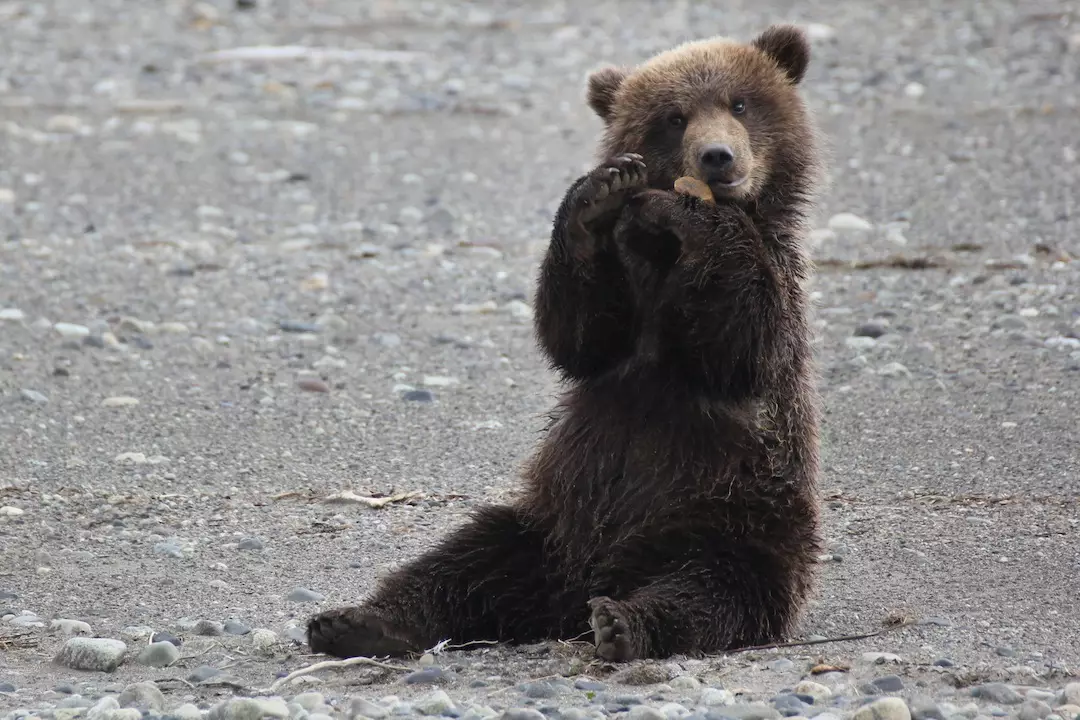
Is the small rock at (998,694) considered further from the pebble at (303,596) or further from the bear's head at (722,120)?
the pebble at (303,596)

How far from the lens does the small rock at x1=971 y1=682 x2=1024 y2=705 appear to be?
13.7 ft

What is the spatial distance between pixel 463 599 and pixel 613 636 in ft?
2.12

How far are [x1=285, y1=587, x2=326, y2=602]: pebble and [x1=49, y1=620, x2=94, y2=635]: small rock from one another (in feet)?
2.21

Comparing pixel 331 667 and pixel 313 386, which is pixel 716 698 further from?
pixel 313 386

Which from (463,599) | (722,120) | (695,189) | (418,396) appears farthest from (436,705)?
(418,396)

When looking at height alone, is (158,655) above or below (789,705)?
below

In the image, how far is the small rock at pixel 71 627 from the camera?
5.05 metres

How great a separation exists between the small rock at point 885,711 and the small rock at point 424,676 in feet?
3.91

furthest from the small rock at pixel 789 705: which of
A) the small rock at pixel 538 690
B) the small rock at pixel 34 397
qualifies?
the small rock at pixel 34 397

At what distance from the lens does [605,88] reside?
5.95 m

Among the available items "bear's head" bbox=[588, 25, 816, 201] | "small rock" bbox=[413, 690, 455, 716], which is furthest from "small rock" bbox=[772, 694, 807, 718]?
"bear's head" bbox=[588, 25, 816, 201]

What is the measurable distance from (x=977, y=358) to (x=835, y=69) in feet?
21.5

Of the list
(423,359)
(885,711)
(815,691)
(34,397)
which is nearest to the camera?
(885,711)

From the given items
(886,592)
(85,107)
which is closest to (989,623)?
(886,592)
